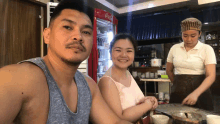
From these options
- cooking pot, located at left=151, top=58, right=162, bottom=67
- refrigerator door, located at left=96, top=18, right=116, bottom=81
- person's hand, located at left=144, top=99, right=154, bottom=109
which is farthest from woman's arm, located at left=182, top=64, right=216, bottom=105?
cooking pot, located at left=151, top=58, right=162, bottom=67

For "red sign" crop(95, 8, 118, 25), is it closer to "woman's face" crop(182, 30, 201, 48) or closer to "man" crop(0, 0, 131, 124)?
"woman's face" crop(182, 30, 201, 48)

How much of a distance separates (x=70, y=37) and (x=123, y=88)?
61 centimetres

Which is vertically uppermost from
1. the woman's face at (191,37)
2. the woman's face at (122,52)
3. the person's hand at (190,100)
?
the woman's face at (191,37)

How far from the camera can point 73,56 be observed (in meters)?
0.60

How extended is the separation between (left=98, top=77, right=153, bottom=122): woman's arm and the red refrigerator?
81.0 inches

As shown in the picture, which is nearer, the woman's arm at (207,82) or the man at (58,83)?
the man at (58,83)

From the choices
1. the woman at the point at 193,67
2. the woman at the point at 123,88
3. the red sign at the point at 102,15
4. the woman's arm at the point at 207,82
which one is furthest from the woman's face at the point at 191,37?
the red sign at the point at 102,15

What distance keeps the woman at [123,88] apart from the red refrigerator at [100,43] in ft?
6.29

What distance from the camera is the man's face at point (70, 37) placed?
23.8 inches

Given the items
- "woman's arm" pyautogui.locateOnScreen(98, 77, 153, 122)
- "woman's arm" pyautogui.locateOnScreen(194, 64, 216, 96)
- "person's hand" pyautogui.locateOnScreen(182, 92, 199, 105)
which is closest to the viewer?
"woman's arm" pyautogui.locateOnScreen(98, 77, 153, 122)

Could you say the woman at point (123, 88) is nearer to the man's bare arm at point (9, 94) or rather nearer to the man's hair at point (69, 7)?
the man's hair at point (69, 7)

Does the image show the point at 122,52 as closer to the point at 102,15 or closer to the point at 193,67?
the point at 193,67

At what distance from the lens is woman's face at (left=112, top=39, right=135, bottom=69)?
1070mm

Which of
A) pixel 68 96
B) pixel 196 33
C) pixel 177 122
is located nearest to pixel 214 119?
pixel 177 122
